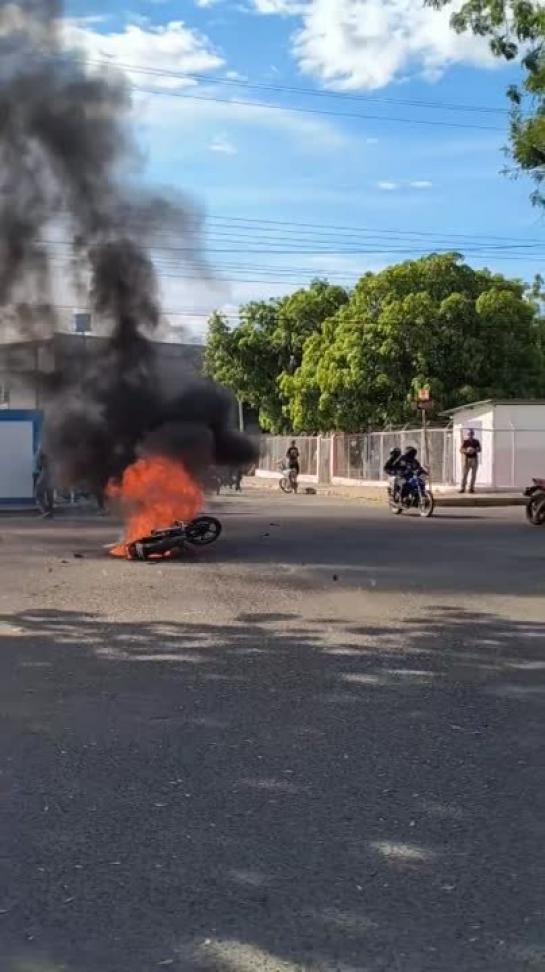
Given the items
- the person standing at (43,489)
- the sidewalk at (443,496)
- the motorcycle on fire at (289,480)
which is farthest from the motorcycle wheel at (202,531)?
the motorcycle on fire at (289,480)

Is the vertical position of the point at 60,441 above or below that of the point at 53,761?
above

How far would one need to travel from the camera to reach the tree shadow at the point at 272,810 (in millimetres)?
3078

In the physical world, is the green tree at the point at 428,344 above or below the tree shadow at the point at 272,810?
above

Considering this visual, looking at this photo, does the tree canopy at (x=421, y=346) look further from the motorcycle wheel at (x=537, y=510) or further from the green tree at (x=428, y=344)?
the motorcycle wheel at (x=537, y=510)

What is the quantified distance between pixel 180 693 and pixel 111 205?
8362 millimetres

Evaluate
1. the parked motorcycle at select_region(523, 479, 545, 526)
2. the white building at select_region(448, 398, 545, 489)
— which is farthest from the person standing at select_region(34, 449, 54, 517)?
the white building at select_region(448, 398, 545, 489)

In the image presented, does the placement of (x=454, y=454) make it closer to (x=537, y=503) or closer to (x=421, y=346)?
(x=421, y=346)

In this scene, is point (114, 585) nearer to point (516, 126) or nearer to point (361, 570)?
point (361, 570)

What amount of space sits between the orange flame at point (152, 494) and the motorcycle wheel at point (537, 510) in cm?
704

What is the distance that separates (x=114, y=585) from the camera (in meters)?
10.9

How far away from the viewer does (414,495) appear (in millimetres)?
20375

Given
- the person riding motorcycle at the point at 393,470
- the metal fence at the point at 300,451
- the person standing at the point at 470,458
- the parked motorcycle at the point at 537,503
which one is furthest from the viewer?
the metal fence at the point at 300,451

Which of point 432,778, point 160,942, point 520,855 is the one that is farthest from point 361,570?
→ point 160,942

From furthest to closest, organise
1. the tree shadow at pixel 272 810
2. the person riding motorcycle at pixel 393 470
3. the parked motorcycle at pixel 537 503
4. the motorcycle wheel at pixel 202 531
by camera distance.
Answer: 1. the person riding motorcycle at pixel 393 470
2. the parked motorcycle at pixel 537 503
3. the motorcycle wheel at pixel 202 531
4. the tree shadow at pixel 272 810
